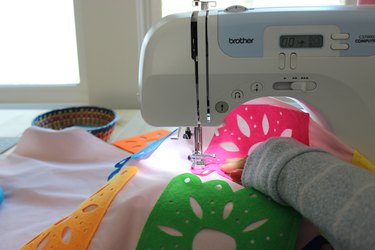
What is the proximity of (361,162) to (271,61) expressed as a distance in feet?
0.72

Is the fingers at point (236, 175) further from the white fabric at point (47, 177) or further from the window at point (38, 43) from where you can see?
the window at point (38, 43)

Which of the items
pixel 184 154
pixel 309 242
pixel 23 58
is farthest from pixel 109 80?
pixel 309 242

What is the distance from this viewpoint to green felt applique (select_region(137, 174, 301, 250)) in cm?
66

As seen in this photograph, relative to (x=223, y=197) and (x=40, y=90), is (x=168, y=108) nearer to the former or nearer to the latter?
(x=223, y=197)

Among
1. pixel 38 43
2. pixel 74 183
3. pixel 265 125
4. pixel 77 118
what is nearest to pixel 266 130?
pixel 265 125

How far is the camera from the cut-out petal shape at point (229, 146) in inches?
34.8

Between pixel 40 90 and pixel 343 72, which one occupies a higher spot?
pixel 343 72

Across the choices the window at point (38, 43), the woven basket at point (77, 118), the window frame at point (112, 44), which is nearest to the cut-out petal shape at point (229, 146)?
the woven basket at point (77, 118)

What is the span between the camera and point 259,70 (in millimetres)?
791

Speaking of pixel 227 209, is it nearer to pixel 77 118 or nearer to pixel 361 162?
pixel 361 162

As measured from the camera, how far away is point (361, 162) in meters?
0.76

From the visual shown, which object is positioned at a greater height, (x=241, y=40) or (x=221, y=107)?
A: (x=241, y=40)

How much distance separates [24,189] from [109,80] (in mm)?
703

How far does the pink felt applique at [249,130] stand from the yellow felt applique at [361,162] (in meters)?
0.08
